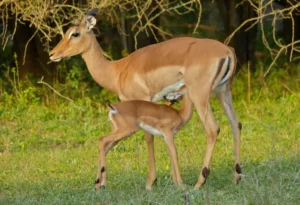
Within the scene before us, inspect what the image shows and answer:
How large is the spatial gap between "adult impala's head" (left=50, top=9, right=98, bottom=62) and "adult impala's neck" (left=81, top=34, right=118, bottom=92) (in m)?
0.05

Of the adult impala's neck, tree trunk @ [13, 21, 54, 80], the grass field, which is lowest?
tree trunk @ [13, 21, 54, 80]

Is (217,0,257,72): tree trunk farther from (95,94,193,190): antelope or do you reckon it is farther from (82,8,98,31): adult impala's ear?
(95,94,193,190): antelope

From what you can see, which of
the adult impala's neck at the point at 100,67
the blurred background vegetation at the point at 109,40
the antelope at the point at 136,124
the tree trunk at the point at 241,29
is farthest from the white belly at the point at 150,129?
the tree trunk at the point at 241,29

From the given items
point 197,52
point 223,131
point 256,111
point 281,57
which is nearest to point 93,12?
point 197,52

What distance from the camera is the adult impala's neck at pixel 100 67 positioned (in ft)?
25.0

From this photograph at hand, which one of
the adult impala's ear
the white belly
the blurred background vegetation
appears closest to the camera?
the white belly

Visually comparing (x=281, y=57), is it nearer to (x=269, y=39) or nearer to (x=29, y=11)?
(x=269, y=39)

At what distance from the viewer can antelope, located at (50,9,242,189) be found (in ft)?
22.2

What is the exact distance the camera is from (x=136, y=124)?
6.59 metres

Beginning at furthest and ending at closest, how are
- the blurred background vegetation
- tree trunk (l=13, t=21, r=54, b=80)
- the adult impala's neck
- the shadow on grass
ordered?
tree trunk (l=13, t=21, r=54, b=80), the blurred background vegetation, the adult impala's neck, the shadow on grass

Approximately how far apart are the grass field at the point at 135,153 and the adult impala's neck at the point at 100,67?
74cm

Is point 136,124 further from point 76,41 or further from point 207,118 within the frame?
point 76,41

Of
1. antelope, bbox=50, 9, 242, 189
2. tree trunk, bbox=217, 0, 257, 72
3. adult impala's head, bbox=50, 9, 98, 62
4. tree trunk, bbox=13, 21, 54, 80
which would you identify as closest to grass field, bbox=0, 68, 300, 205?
antelope, bbox=50, 9, 242, 189

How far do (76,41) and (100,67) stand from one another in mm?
329
